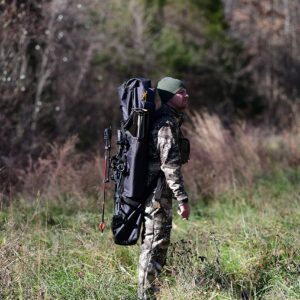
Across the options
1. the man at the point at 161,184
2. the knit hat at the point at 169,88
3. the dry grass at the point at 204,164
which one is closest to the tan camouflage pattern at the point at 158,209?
the man at the point at 161,184

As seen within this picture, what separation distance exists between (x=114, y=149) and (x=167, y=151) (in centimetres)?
432

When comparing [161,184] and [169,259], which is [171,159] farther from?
[169,259]

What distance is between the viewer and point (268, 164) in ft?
34.6

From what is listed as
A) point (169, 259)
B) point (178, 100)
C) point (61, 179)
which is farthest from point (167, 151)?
point (61, 179)

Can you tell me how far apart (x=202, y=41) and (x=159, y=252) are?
16952mm

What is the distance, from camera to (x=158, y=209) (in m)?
4.69

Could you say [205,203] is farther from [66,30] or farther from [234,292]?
[66,30]

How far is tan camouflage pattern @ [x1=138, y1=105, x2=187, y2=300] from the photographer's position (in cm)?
462

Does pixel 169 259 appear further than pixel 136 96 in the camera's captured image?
Yes

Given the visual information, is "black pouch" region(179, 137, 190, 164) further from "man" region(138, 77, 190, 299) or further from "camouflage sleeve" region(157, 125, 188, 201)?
"camouflage sleeve" region(157, 125, 188, 201)

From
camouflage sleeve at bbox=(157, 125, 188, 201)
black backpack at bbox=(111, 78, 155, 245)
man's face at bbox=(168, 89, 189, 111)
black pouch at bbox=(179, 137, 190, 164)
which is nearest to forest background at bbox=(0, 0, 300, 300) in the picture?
black backpack at bbox=(111, 78, 155, 245)

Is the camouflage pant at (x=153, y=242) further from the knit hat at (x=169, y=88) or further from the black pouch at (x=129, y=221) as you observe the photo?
the knit hat at (x=169, y=88)

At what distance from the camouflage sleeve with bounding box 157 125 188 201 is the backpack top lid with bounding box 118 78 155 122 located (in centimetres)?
24

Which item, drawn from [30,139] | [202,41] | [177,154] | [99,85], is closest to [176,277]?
[177,154]
